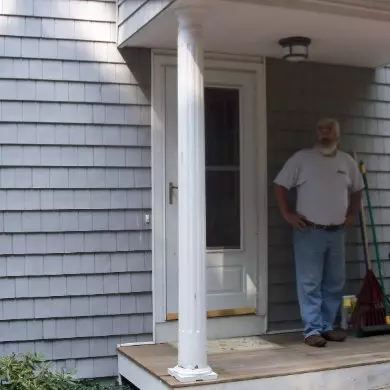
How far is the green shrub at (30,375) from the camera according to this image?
3709 millimetres

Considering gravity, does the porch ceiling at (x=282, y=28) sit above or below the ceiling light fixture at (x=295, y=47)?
above

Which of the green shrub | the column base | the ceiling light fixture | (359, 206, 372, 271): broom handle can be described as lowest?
the green shrub

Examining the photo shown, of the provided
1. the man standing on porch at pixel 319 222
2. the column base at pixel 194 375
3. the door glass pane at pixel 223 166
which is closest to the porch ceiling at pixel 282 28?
the door glass pane at pixel 223 166

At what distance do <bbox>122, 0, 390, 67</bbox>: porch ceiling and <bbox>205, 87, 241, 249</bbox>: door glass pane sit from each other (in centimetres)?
37

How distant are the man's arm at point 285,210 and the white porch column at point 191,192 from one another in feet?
3.41

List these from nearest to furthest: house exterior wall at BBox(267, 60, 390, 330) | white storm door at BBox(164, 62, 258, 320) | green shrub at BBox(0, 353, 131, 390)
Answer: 1. green shrub at BBox(0, 353, 131, 390)
2. white storm door at BBox(164, 62, 258, 320)
3. house exterior wall at BBox(267, 60, 390, 330)

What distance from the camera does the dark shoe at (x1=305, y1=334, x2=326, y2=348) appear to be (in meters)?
4.21

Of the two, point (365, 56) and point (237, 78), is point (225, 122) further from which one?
point (365, 56)

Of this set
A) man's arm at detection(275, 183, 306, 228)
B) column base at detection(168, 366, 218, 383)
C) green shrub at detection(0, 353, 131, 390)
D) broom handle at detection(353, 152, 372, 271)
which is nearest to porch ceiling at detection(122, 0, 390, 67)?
man's arm at detection(275, 183, 306, 228)

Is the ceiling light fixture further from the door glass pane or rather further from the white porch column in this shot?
the white porch column

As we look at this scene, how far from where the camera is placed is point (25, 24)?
414 centimetres

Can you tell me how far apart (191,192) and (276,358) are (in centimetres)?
121

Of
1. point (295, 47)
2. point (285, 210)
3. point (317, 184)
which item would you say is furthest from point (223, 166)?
point (295, 47)

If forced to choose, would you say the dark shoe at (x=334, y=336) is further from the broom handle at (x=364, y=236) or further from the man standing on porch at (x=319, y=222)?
the broom handle at (x=364, y=236)
